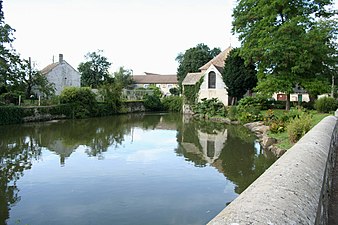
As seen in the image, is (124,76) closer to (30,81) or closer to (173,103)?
(173,103)

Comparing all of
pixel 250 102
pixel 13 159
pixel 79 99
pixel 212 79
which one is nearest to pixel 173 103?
pixel 212 79

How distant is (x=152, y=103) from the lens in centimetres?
4438

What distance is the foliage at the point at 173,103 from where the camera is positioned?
141 ft

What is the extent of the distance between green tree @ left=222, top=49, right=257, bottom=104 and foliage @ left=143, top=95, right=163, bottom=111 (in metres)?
14.3

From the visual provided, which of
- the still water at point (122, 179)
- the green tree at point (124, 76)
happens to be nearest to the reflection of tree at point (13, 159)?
the still water at point (122, 179)

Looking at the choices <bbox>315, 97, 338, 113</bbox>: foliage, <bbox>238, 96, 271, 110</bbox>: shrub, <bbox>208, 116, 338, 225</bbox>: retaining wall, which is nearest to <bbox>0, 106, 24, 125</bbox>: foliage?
<bbox>238, 96, 271, 110</bbox>: shrub

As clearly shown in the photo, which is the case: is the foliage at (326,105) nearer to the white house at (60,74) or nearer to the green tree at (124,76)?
the white house at (60,74)

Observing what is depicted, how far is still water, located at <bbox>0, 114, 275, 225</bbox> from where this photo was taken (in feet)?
21.2

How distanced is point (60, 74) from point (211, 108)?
23.5 meters

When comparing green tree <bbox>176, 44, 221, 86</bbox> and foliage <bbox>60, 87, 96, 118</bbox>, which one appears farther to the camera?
green tree <bbox>176, 44, 221, 86</bbox>

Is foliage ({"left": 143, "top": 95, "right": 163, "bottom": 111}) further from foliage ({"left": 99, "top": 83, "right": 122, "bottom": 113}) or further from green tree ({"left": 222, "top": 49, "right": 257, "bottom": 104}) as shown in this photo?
green tree ({"left": 222, "top": 49, "right": 257, "bottom": 104})

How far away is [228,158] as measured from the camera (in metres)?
12.3

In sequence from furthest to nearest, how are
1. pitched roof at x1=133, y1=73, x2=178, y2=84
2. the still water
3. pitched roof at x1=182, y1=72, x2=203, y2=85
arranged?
pitched roof at x1=133, y1=73, x2=178, y2=84 → pitched roof at x1=182, y1=72, x2=203, y2=85 → the still water

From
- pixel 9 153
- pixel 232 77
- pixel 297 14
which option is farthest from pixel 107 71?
pixel 9 153
